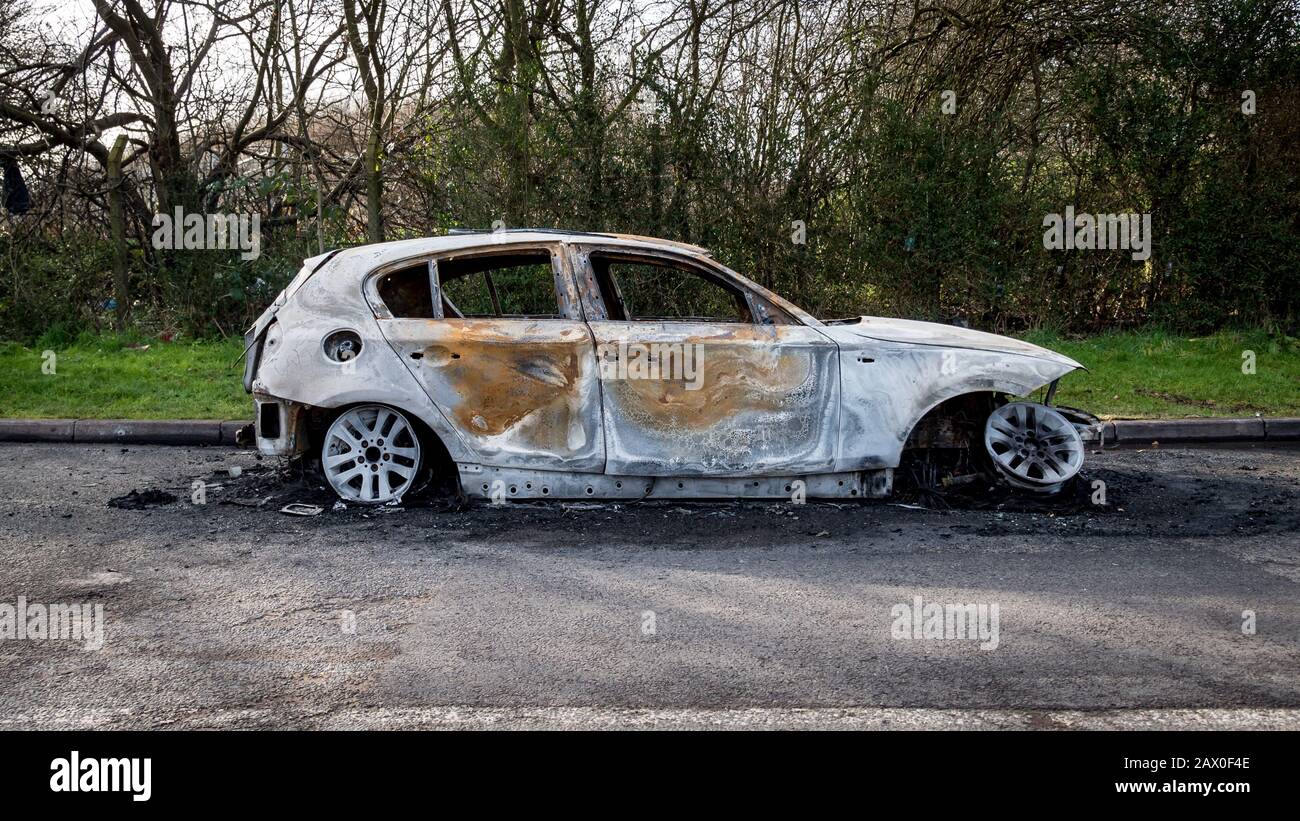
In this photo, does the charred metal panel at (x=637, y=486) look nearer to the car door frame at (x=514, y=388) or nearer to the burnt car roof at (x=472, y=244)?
the car door frame at (x=514, y=388)

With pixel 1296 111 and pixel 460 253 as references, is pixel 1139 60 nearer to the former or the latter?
A: pixel 1296 111

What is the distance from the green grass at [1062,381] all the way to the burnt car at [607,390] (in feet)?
10.5

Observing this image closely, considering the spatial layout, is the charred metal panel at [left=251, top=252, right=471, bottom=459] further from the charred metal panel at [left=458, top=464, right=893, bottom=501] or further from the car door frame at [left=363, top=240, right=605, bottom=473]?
the charred metal panel at [left=458, top=464, right=893, bottom=501]

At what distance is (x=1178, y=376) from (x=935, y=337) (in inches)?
218

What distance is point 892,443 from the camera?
672cm

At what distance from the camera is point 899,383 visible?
6.70 meters

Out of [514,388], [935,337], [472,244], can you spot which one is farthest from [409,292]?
[935,337]

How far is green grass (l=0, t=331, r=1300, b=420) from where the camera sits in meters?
9.89

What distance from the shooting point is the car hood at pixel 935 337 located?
6781mm

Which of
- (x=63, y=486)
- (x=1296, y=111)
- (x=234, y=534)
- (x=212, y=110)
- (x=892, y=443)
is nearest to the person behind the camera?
(x=234, y=534)

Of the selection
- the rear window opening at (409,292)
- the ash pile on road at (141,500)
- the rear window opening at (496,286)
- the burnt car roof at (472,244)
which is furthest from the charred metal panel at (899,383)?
the ash pile on road at (141,500)

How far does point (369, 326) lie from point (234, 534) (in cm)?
140

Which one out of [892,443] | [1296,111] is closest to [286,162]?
[892,443]

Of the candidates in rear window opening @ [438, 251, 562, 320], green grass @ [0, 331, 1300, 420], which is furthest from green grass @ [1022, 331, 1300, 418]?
rear window opening @ [438, 251, 562, 320]
